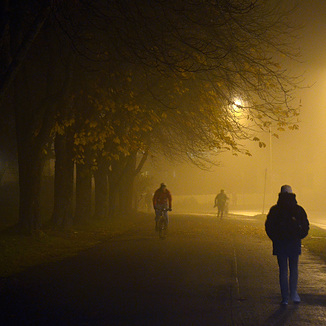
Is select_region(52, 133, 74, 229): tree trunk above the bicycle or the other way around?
above

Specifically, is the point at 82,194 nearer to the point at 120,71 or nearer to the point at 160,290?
the point at 120,71

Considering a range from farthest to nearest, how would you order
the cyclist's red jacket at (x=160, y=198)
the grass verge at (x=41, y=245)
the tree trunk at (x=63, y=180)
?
the tree trunk at (x=63, y=180) → the cyclist's red jacket at (x=160, y=198) → the grass verge at (x=41, y=245)

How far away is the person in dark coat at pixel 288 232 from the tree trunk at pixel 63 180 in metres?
11.9

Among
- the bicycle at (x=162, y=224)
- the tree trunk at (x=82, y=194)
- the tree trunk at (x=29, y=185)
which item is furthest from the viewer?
the tree trunk at (x=82, y=194)

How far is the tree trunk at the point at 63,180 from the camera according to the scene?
19781mm

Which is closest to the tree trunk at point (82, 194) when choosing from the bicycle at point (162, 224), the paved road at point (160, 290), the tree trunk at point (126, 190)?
the bicycle at point (162, 224)

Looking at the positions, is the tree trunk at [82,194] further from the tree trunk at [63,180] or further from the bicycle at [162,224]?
the bicycle at [162,224]

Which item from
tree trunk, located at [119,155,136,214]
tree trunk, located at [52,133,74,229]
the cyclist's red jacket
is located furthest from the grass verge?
tree trunk, located at [119,155,136,214]

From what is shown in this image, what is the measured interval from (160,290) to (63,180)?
10998 mm

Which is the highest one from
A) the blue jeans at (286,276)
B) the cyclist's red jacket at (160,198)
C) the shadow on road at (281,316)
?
the cyclist's red jacket at (160,198)

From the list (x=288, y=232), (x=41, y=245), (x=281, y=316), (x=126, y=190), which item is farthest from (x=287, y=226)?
(x=126, y=190)

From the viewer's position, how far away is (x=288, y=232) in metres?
8.88

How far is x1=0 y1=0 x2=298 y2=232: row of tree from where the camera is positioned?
44.2ft

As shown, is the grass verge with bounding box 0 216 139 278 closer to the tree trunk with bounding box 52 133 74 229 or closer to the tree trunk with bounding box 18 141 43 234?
the tree trunk with bounding box 18 141 43 234
